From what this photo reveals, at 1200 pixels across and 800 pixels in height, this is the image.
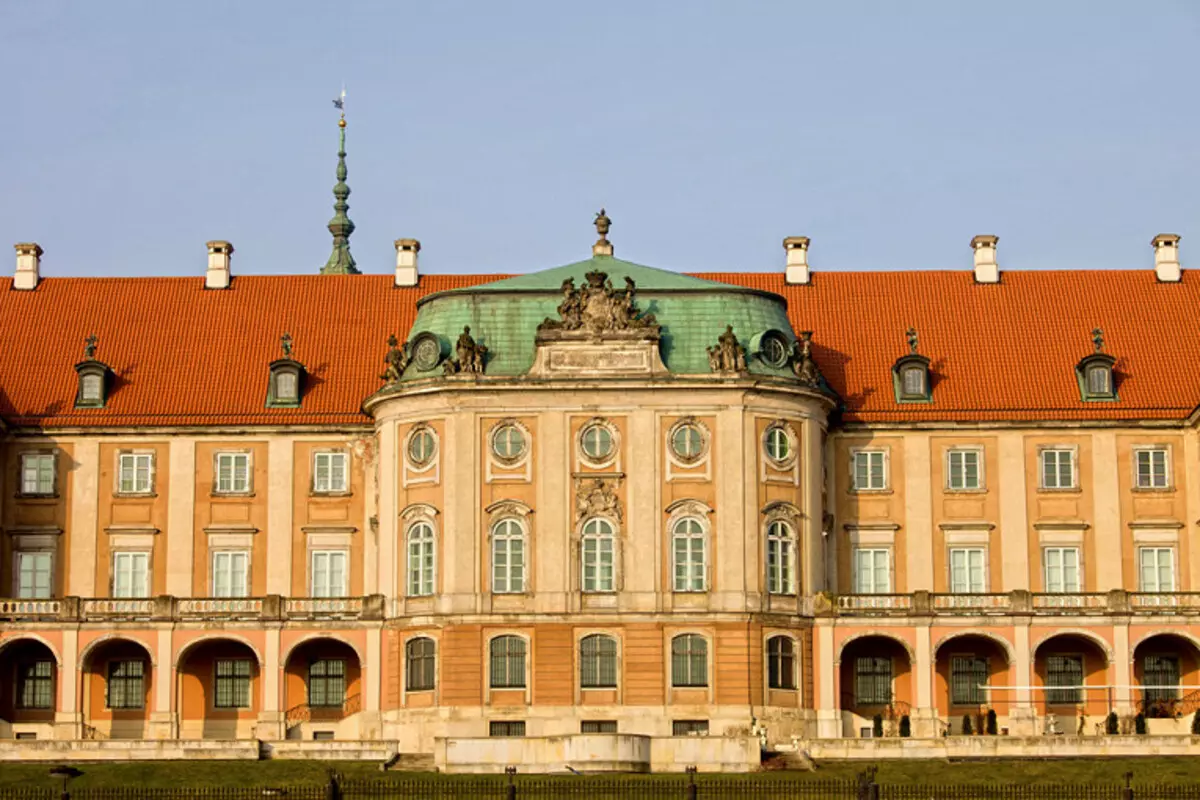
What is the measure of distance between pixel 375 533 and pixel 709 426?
1114 cm

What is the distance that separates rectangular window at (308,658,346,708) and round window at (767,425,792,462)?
14.6 m

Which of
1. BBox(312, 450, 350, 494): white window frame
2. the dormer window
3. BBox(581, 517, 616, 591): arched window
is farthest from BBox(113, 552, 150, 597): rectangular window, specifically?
BBox(581, 517, 616, 591): arched window

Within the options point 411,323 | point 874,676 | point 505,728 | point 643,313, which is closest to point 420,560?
point 505,728

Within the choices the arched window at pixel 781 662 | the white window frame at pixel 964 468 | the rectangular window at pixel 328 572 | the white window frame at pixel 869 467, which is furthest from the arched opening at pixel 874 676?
the rectangular window at pixel 328 572

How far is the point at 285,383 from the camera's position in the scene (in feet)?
278

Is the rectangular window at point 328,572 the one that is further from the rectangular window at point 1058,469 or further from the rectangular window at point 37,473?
the rectangular window at point 1058,469

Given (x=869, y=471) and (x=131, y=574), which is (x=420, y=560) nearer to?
(x=131, y=574)

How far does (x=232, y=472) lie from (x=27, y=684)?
29.2 ft

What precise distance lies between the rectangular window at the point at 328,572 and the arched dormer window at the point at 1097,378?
23.4 metres

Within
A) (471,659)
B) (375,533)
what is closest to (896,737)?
(471,659)

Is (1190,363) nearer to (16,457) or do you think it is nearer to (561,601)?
(561,601)

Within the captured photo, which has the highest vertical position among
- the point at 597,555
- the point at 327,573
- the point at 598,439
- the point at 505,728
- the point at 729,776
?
the point at 598,439

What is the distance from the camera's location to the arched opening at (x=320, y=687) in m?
81.6

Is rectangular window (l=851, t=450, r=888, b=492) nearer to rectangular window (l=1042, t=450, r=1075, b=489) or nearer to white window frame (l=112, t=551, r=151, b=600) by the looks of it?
rectangular window (l=1042, t=450, r=1075, b=489)
